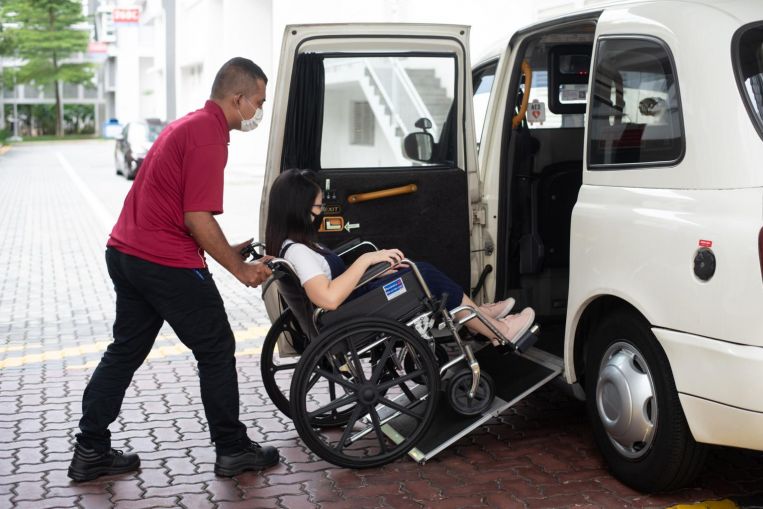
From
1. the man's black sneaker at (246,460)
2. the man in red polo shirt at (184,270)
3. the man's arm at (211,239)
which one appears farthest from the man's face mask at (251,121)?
the man's black sneaker at (246,460)

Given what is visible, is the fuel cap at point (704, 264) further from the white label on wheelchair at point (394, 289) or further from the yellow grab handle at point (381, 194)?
the yellow grab handle at point (381, 194)

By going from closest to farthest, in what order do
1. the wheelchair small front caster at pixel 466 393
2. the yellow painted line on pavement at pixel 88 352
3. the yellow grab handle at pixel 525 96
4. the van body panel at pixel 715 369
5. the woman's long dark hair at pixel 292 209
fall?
the van body panel at pixel 715 369 → the woman's long dark hair at pixel 292 209 → the wheelchair small front caster at pixel 466 393 → the yellow grab handle at pixel 525 96 → the yellow painted line on pavement at pixel 88 352

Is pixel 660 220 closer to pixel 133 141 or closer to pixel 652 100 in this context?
pixel 652 100

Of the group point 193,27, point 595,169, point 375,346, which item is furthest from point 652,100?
Answer: point 193,27

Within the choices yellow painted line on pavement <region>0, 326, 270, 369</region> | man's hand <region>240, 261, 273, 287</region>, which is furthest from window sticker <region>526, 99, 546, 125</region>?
yellow painted line on pavement <region>0, 326, 270, 369</region>

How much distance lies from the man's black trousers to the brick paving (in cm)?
26

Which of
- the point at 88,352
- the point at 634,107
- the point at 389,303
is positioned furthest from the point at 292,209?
the point at 88,352

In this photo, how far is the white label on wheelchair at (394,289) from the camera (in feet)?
16.0

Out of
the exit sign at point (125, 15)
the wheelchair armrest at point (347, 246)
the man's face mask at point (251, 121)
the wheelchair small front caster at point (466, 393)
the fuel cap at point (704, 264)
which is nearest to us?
the fuel cap at point (704, 264)

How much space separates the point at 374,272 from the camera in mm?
4855

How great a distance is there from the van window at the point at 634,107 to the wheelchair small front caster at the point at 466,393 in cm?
113

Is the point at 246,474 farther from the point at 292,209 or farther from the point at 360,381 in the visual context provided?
the point at 292,209

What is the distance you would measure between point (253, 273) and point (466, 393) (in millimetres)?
1180

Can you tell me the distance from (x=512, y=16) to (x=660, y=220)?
41.5 feet
